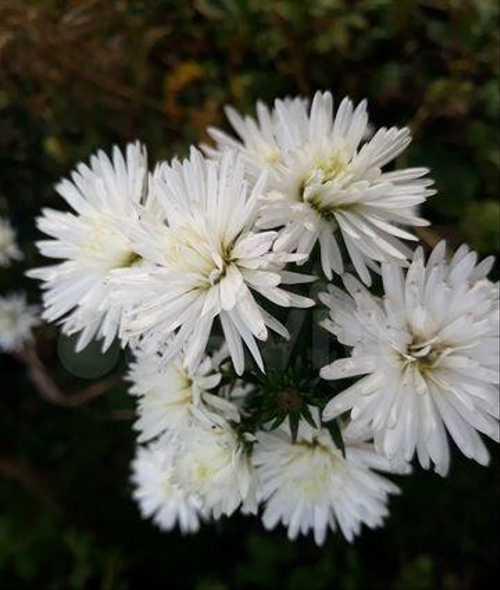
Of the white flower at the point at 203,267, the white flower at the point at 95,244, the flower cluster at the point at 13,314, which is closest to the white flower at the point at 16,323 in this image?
the flower cluster at the point at 13,314

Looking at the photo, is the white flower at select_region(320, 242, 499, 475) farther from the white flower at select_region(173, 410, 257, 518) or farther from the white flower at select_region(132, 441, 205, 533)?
the white flower at select_region(132, 441, 205, 533)

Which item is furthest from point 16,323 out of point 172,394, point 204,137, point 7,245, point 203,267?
point 203,267

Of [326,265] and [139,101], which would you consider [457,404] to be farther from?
[139,101]

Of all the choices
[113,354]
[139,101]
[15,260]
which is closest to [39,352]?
[15,260]

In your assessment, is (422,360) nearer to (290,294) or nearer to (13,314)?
(290,294)

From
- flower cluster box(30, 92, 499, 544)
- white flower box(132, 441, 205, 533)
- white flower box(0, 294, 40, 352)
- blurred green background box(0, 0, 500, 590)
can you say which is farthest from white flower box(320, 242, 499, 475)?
white flower box(0, 294, 40, 352)

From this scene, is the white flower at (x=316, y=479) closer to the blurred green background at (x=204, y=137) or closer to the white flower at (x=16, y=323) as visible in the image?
the blurred green background at (x=204, y=137)

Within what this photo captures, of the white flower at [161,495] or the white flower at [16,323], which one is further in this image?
the white flower at [16,323]
